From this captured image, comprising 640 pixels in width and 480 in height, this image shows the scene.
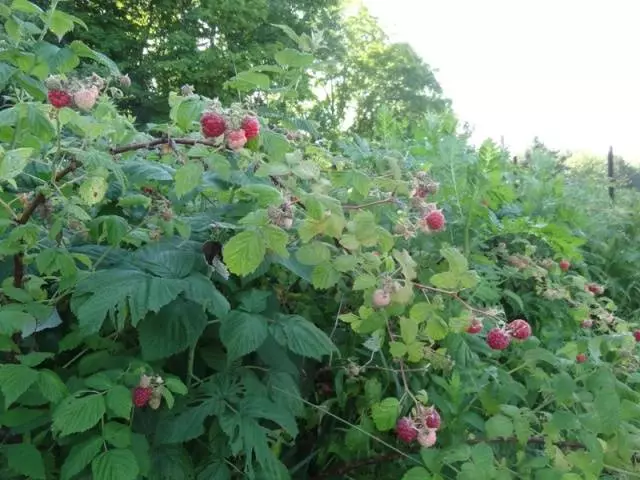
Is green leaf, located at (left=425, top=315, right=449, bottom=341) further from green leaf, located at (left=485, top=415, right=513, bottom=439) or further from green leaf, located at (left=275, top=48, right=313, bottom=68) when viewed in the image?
green leaf, located at (left=275, top=48, right=313, bottom=68)

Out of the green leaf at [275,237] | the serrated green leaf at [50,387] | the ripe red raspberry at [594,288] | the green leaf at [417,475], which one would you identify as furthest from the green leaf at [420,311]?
the ripe red raspberry at [594,288]

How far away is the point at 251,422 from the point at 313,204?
17.8 inches

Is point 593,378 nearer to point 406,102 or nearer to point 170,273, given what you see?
point 170,273

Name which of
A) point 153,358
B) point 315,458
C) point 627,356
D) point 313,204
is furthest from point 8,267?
point 627,356

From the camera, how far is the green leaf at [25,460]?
1.11 meters

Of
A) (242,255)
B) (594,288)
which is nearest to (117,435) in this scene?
(242,255)

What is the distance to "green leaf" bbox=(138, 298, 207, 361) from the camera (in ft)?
3.94

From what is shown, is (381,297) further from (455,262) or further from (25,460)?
(25,460)

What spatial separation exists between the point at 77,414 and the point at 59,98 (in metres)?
0.60

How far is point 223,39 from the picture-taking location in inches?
640

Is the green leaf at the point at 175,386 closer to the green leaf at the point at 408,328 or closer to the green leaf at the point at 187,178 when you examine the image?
the green leaf at the point at 187,178

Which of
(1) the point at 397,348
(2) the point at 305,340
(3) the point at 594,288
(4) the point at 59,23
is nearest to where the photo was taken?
(2) the point at 305,340

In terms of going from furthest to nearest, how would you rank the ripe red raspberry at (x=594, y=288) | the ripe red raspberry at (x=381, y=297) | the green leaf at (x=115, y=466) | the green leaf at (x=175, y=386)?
the ripe red raspberry at (x=594, y=288), the ripe red raspberry at (x=381, y=297), the green leaf at (x=175, y=386), the green leaf at (x=115, y=466)

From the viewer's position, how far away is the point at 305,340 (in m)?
1.29
